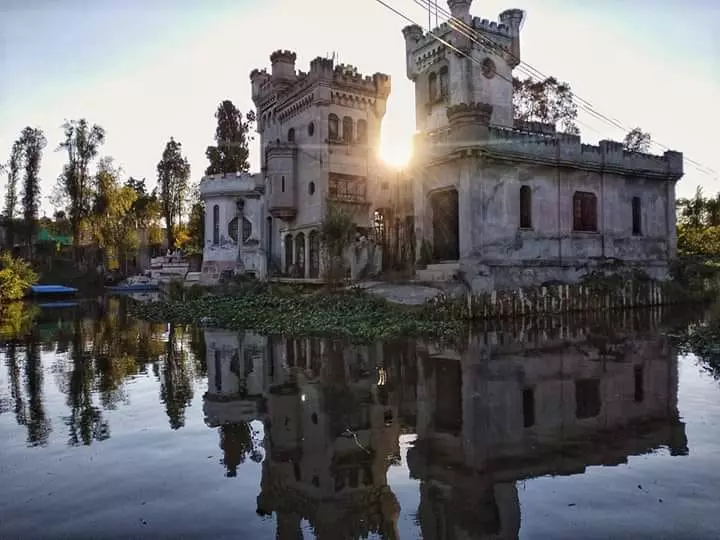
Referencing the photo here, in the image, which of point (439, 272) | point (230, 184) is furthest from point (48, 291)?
point (439, 272)

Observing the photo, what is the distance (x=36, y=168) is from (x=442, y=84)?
46.7 meters

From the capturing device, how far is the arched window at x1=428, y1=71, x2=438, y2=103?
33.7 m

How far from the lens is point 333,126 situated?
115ft

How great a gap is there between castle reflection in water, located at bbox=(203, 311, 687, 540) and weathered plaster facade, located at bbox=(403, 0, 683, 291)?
954 centimetres

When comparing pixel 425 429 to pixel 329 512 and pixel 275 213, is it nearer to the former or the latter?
pixel 329 512

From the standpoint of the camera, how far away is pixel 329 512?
583 cm

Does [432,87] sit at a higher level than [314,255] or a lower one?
higher

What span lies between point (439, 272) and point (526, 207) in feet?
17.1

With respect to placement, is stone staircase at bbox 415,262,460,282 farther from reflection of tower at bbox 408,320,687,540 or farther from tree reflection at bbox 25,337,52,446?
tree reflection at bbox 25,337,52,446

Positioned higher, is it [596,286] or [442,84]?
[442,84]

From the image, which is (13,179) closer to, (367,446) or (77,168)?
(77,168)

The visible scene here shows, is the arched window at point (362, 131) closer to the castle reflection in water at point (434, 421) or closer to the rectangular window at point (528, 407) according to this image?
the castle reflection in water at point (434, 421)

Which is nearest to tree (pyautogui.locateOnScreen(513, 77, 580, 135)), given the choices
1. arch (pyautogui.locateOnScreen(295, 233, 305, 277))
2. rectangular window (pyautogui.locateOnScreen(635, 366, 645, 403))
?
arch (pyautogui.locateOnScreen(295, 233, 305, 277))

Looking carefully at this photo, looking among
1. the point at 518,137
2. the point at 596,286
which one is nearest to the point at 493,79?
the point at 518,137
